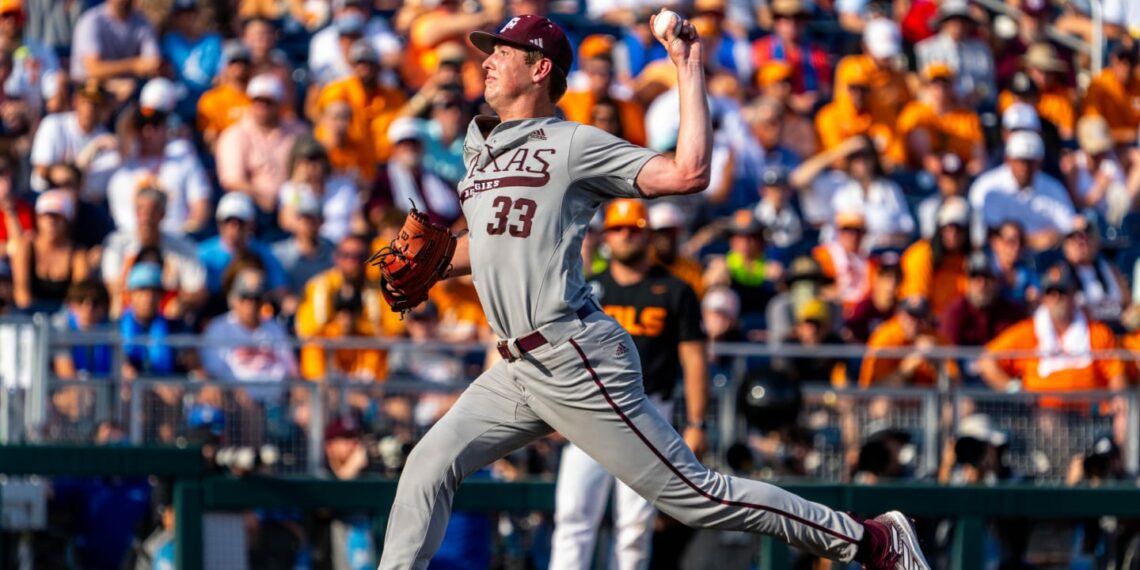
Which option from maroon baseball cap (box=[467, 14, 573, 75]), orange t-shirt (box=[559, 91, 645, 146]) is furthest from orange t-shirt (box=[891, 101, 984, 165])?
maroon baseball cap (box=[467, 14, 573, 75])

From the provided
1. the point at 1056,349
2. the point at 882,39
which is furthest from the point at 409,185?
the point at 1056,349

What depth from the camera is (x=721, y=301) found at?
10.2 metres

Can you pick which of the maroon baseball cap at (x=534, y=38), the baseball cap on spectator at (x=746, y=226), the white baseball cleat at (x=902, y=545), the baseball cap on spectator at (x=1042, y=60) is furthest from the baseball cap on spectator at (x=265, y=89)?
the white baseball cleat at (x=902, y=545)

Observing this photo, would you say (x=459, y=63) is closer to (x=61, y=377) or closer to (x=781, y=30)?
(x=781, y=30)

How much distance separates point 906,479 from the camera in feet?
29.7

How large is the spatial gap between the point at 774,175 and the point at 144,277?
418 centimetres

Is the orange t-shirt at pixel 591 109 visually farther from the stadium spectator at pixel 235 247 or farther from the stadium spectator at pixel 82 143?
the stadium spectator at pixel 82 143

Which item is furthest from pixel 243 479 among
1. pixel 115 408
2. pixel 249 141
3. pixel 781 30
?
pixel 781 30

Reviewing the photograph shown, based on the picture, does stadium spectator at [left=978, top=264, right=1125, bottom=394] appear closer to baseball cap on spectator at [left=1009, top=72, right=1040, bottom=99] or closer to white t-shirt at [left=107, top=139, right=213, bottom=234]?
baseball cap on spectator at [left=1009, top=72, right=1040, bottom=99]

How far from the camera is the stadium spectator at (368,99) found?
12.2 m

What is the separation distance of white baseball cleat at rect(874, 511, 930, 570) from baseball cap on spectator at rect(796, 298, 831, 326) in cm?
448

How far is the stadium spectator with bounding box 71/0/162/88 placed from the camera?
41.8 ft

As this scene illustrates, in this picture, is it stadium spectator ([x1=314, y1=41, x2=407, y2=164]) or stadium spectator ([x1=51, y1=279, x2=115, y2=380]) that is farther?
stadium spectator ([x1=314, y1=41, x2=407, y2=164])

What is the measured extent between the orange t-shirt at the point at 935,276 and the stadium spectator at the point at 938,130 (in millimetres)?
1475
